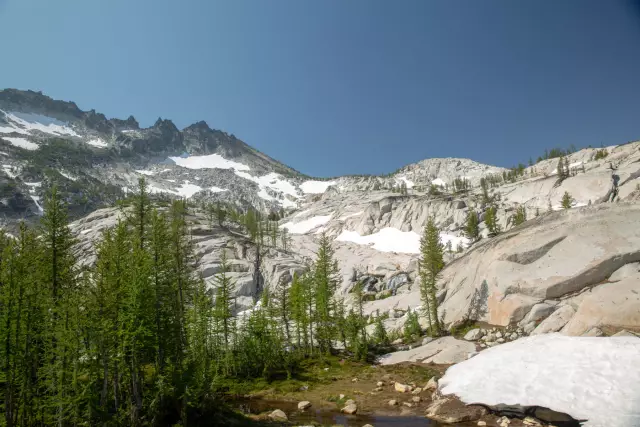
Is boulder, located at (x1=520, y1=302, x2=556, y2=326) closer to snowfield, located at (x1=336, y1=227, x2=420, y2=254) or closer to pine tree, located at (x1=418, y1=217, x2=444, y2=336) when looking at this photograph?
pine tree, located at (x1=418, y1=217, x2=444, y2=336)

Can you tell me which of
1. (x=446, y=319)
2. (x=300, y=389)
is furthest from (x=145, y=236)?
(x=446, y=319)

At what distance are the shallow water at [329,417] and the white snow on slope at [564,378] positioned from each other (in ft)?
11.5

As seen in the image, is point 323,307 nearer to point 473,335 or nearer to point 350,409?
point 473,335

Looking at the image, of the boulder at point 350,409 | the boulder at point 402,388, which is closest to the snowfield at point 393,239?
the boulder at point 402,388

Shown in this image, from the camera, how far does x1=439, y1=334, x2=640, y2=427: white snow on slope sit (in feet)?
55.5

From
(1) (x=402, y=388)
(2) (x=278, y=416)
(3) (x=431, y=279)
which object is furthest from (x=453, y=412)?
(3) (x=431, y=279)

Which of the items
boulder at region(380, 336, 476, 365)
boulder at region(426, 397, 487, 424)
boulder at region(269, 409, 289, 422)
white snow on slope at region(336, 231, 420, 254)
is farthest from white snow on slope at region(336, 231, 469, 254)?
boulder at region(269, 409, 289, 422)

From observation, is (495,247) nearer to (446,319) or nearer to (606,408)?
(446,319)

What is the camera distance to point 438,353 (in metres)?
34.1

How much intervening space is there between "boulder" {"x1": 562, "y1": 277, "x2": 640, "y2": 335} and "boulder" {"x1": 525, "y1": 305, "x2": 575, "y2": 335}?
152cm

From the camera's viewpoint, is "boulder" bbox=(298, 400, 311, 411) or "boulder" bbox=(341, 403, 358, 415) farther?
"boulder" bbox=(298, 400, 311, 411)

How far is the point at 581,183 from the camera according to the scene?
415 feet

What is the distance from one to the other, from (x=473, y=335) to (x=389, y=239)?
102 m

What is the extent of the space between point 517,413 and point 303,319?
2827 centimetres
